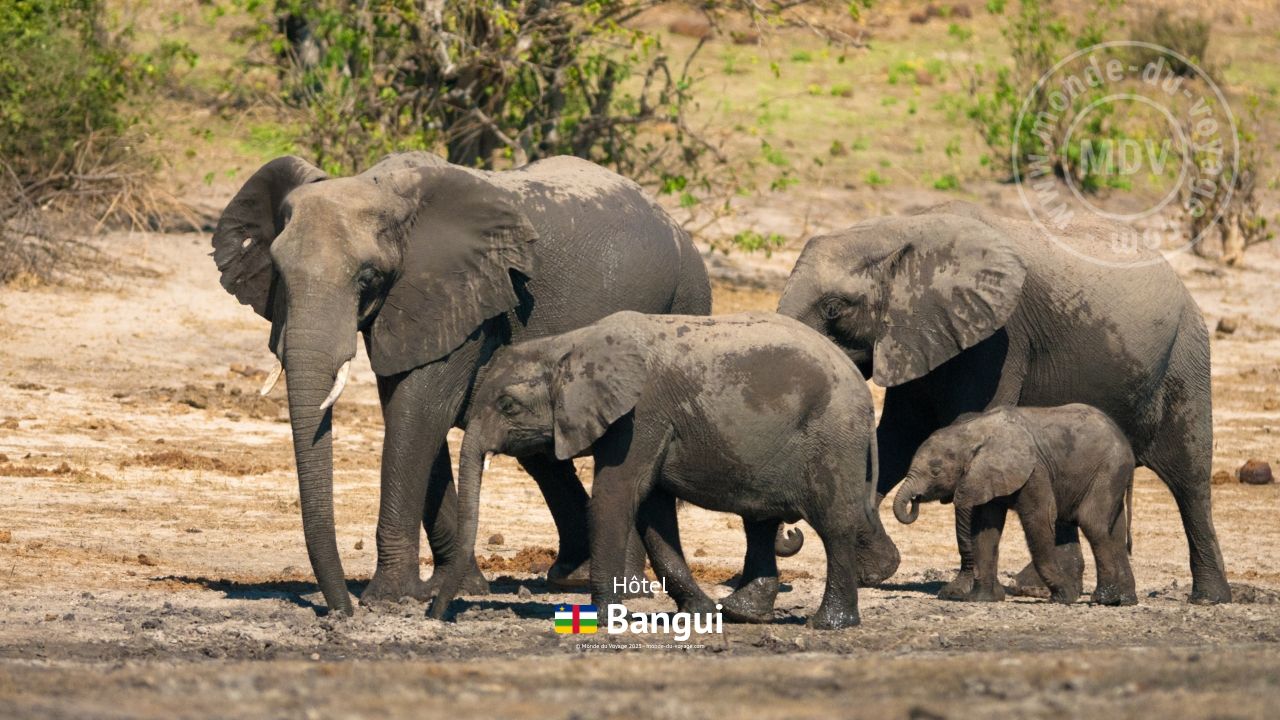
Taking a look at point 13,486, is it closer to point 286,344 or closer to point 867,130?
point 286,344

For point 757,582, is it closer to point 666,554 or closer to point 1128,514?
point 666,554

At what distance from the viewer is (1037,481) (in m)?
11.0

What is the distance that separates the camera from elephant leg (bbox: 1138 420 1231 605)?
11742 mm

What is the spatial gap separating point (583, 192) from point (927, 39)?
2053 cm

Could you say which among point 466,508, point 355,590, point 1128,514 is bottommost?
point 355,590

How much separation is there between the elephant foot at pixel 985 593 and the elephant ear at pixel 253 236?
3706 millimetres

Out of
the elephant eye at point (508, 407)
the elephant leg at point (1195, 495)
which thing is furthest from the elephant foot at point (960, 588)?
the elephant eye at point (508, 407)

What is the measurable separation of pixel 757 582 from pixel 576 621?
963 mm

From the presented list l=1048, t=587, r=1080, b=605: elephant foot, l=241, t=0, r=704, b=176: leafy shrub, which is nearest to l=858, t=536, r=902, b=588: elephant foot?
l=1048, t=587, r=1080, b=605: elephant foot

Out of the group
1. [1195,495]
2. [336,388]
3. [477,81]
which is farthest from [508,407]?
[477,81]

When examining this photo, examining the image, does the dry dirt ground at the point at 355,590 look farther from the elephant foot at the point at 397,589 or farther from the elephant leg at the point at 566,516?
the elephant leg at the point at 566,516

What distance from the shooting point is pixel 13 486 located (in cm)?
1317

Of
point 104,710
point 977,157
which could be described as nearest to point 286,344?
point 104,710

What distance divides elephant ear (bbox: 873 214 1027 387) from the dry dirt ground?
4.00 ft
